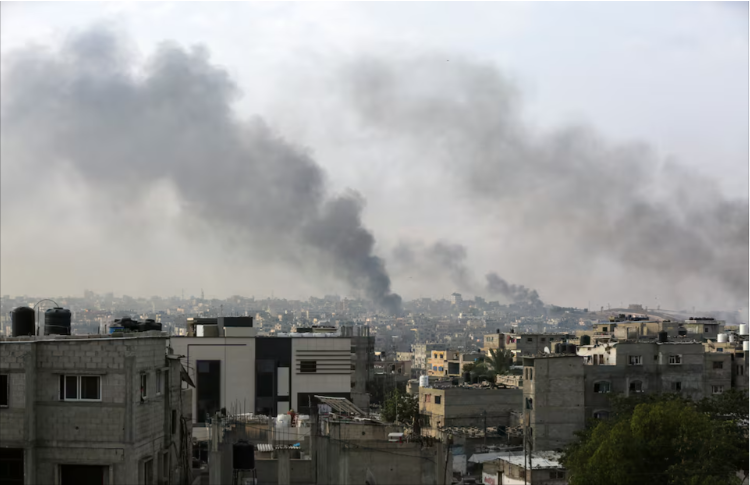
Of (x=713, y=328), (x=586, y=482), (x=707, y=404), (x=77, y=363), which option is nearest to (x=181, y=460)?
(x=77, y=363)

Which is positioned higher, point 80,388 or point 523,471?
point 80,388

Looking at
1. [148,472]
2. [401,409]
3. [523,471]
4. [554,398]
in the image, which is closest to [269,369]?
[401,409]

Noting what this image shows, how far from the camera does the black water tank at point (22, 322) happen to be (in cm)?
1978

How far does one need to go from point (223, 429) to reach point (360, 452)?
17.8 feet

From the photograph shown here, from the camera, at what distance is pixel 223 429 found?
24781 mm

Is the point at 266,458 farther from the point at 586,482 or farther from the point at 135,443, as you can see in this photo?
the point at 586,482

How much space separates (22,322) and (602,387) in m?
35.0

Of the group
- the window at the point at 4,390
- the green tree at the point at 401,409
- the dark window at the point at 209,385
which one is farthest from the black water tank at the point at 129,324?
the dark window at the point at 209,385

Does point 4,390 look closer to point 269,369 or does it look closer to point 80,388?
point 80,388

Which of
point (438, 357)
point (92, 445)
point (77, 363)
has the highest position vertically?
point (77, 363)

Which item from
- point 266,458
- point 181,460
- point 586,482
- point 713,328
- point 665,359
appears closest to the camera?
point 181,460

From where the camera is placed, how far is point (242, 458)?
21.5 metres

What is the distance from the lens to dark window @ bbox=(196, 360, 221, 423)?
52719 millimetres

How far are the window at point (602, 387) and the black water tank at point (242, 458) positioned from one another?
98.5 ft
